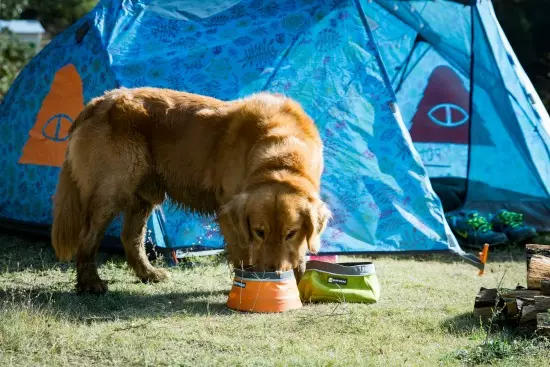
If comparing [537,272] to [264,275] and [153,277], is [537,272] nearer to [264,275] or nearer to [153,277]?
[264,275]

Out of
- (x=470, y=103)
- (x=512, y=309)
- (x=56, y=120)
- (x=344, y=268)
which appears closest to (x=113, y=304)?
(x=344, y=268)

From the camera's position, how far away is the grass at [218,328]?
13.1 feet

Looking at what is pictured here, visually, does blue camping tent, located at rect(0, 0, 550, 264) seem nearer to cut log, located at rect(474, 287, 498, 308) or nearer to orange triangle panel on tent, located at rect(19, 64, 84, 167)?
orange triangle panel on tent, located at rect(19, 64, 84, 167)

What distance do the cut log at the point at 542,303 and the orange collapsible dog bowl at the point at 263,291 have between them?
1489 mm

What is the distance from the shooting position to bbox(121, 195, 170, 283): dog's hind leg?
233 inches

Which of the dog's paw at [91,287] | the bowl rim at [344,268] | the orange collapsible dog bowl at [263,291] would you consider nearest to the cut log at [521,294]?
the bowl rim at [344,268]

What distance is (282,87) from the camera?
6703 millimetres

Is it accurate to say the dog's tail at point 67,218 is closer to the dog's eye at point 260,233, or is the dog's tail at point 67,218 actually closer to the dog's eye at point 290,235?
the dog's eye at point 260,233

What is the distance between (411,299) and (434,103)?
13.1 feet

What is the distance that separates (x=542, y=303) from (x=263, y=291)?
1661 mm

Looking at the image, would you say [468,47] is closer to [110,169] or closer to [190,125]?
[190,125]

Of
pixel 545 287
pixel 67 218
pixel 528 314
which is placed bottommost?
pixel 67 218

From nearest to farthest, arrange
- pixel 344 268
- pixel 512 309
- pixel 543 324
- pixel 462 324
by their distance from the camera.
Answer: pixel 543 324, pixel 512 309, pixel 462 324, pixel 344 268

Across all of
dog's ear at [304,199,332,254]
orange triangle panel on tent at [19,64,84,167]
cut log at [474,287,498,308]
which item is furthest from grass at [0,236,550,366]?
orange triangle panel on tent at [19,64,84,167]
